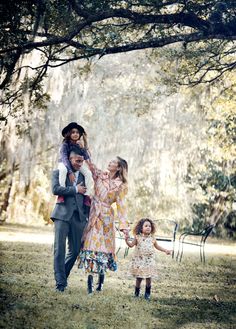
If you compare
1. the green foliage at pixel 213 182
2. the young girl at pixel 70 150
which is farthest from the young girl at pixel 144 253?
the green foliage at pixel 213 182

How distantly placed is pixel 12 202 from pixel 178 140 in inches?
212

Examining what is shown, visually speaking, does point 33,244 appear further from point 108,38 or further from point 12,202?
point 12,202

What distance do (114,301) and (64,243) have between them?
738 millimetres

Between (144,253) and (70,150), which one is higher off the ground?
(70,150)

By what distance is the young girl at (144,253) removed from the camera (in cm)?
651

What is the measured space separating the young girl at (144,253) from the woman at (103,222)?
0.81 feet

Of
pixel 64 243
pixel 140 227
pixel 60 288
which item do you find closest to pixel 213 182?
pixel 140 227

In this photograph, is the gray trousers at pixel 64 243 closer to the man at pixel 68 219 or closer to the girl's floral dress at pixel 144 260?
the man at pixel 68 219

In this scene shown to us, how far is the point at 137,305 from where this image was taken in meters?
6.18

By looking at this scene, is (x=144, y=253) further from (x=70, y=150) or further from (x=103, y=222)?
(x=70, y=150)

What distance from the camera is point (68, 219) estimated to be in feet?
20.6

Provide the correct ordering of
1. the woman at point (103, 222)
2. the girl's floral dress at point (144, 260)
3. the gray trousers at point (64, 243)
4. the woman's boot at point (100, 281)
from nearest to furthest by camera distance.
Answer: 1. the gray trousers at point (64, 243)
2. the woman at point (103, 222)
3. the girl's floral dress at point (144, 260)
4. the woman's boot at point (100, 281)

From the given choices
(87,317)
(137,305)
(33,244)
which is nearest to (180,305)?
(137,305)

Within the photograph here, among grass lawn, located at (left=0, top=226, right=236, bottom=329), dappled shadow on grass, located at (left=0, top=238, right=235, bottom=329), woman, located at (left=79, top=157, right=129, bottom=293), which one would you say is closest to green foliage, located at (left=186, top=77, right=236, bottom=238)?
grass lawn, located at (left=0, top=226, right=236, bottom=329)
